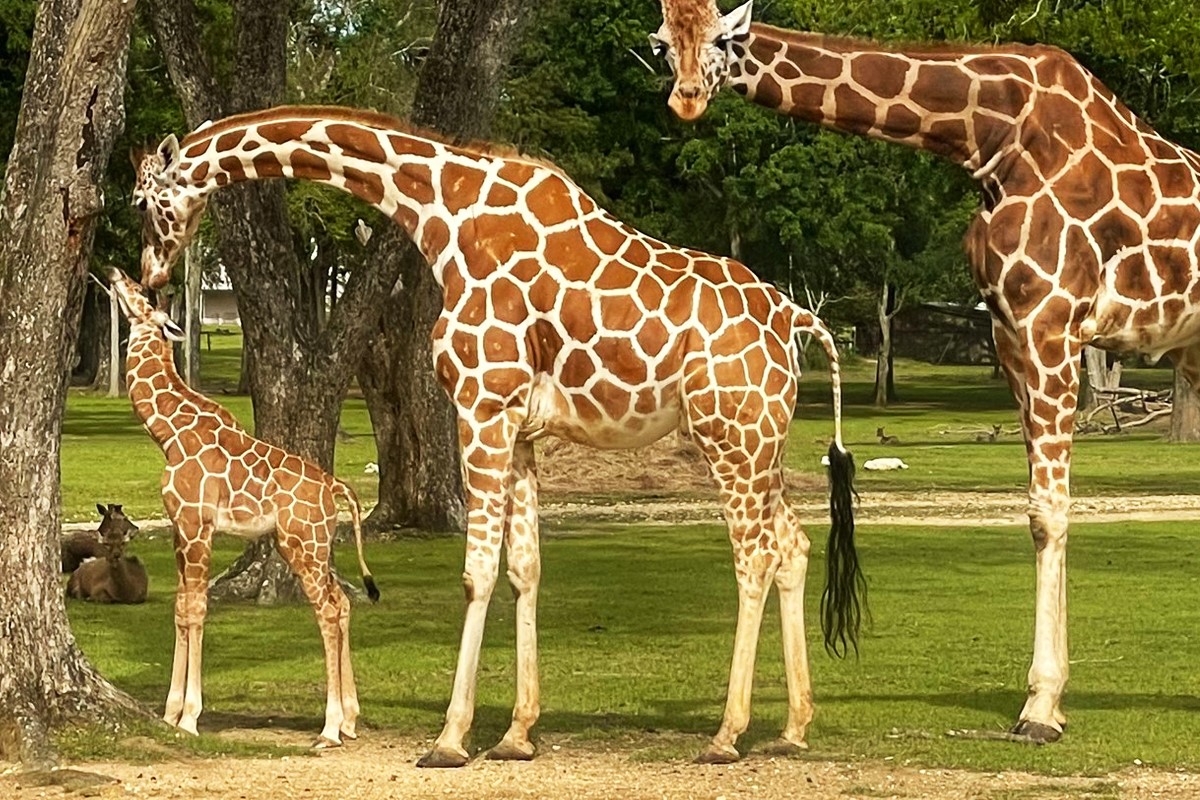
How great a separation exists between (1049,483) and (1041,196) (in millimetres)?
1551

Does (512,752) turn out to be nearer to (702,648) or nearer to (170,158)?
(170,158)

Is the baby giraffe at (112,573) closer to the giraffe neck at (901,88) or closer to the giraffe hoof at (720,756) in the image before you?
the giraffe neck at (901,88)

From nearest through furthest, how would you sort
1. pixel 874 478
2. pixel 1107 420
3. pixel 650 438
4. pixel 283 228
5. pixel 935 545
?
pixel 650 438, pixel 283 228, pixel 935 545, pixel 874 478, pixel 1107 420

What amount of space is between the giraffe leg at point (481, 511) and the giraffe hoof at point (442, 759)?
0.18 meters

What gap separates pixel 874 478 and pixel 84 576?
1527cm

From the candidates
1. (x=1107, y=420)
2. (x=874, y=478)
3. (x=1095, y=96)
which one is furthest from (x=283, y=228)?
(x=1107, y=420)

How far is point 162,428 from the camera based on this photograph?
12.2 metres

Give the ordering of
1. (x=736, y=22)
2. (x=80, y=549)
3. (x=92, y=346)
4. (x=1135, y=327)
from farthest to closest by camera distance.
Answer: (x=92, y=346), (x=80, y=549), (x=1135, y=327), (x=736, y=22)

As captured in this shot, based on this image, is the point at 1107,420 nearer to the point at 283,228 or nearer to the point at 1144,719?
the point at 283,228

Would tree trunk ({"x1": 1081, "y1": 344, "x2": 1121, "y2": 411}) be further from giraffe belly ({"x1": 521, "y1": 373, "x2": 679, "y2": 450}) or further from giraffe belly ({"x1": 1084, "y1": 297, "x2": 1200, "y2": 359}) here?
giraffe belly ({"x1": 521, "y1": 373, "x2": 679, "y2": 450})

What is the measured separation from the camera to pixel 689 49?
11.9 m

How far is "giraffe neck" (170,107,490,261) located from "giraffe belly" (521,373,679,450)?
95 cm

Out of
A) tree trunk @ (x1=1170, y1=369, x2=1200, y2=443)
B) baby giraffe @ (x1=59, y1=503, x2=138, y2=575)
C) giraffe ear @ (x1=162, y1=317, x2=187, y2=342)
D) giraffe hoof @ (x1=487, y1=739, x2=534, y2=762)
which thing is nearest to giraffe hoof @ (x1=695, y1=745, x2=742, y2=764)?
giraffe hoof @ (x1=487, y1=739, x2=534, y2=762)

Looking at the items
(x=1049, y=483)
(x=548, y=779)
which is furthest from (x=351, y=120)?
(x=1049, y=483)
